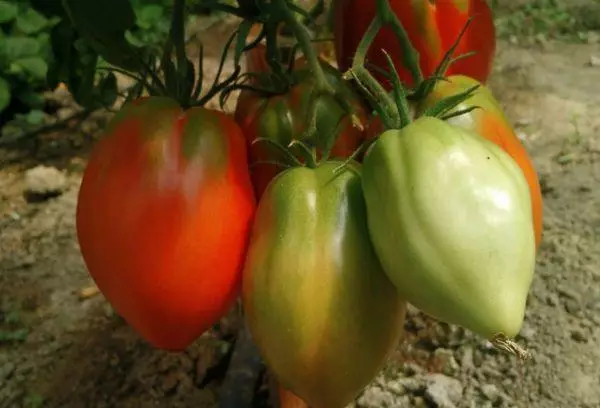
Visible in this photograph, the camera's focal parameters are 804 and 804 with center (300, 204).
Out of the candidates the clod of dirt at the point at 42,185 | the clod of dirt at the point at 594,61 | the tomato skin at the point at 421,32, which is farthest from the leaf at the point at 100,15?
the clod of dirt at the point at 594,61

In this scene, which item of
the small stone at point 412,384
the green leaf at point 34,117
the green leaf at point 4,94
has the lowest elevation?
the green leaf at point 34,117

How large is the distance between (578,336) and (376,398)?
0.25 m

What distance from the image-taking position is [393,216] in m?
0.45

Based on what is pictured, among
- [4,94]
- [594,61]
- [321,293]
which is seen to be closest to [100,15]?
[321,293]

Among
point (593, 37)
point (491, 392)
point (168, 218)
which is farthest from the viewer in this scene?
point (593, 37)

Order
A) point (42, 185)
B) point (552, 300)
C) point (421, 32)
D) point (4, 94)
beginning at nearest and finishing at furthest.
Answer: point (421, 32)
point (552, 300)
point (42, 185)
point (4, 94)

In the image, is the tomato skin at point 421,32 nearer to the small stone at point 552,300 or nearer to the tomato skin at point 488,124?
the tomato skin at point 488,124

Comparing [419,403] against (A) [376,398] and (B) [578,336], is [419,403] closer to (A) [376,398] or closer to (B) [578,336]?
(A) [376,398]

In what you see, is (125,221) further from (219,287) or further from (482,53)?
(482,53)

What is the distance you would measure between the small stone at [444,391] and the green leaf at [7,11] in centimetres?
118

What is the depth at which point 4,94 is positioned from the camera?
5.19 feet

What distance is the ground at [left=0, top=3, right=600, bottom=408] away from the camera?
867 mm

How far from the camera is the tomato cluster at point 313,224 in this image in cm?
44

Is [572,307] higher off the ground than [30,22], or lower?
higher
